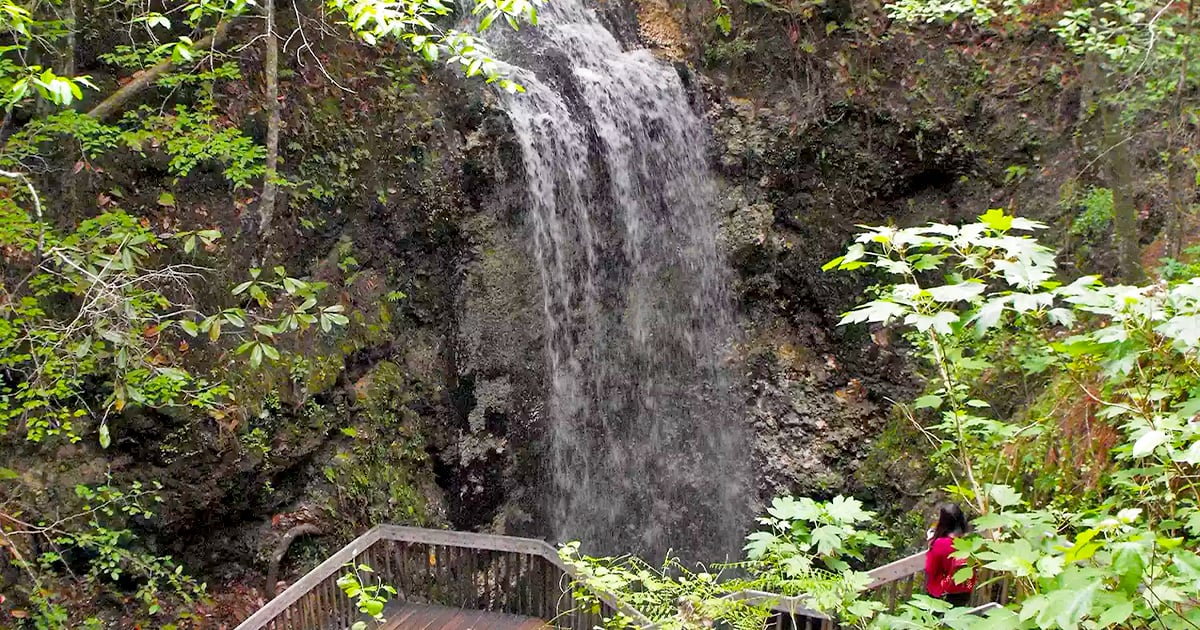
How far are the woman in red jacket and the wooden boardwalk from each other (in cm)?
271

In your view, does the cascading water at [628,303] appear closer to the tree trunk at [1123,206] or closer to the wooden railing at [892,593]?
the wooden railing at [892,593]

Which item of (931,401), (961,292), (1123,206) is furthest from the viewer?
(1123,206)

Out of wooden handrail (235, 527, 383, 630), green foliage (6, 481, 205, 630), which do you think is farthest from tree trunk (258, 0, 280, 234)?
wooden handrail (235, 527, 383, 630)

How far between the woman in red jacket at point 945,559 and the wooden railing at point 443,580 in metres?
1.84

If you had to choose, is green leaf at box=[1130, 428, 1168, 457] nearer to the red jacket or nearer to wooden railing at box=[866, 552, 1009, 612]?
the red jacket

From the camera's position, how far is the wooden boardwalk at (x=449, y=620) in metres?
5.65

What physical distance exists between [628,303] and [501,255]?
1.75 meters

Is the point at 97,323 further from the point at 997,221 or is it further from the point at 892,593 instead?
the point at 892,593

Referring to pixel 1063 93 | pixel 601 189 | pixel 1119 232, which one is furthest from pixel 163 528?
pixel 1063 93

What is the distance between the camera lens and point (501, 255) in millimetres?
8398

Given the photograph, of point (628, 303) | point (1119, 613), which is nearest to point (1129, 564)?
point (1119, 613)

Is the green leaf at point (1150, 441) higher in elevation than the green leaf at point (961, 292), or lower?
lower

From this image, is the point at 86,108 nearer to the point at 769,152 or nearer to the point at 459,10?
the point at 459,10

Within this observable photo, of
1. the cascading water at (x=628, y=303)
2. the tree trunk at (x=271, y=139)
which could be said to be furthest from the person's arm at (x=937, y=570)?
the tree trunk at (x=271, y=139)
